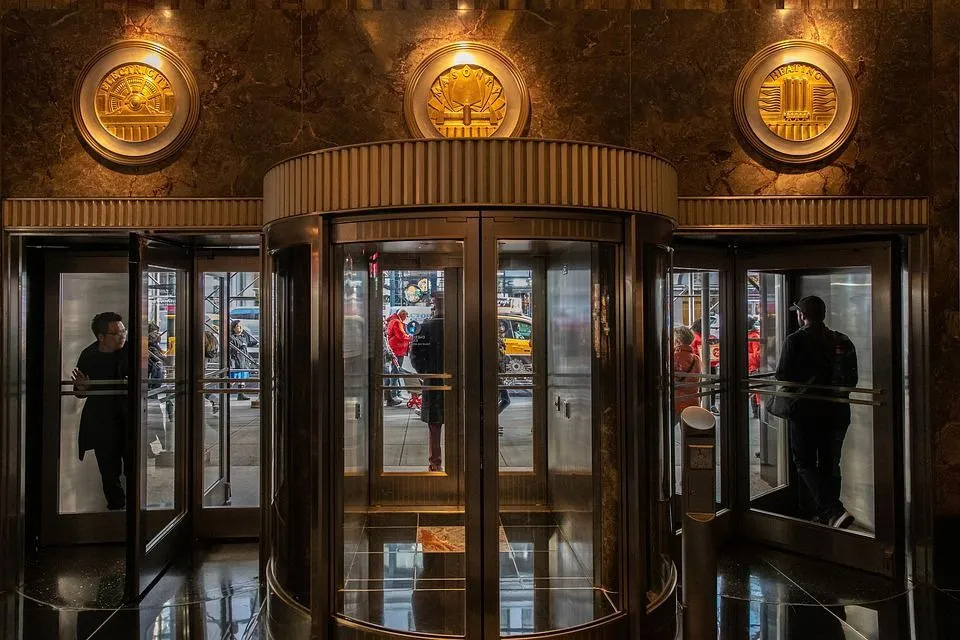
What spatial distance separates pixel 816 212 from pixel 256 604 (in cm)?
393

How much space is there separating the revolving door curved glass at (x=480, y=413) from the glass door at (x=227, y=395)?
4.72ft

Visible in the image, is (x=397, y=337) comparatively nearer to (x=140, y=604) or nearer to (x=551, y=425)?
(x=551, y=425)

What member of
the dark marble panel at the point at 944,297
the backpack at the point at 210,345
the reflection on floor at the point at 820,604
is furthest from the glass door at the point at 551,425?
the backpack at the point at 210,345

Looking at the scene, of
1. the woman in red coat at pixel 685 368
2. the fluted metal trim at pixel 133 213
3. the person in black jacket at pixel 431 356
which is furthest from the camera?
the woman in red coat at pixel 685 368

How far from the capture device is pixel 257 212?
380 centimetres

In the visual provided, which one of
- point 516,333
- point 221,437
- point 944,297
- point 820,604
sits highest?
point 944,297

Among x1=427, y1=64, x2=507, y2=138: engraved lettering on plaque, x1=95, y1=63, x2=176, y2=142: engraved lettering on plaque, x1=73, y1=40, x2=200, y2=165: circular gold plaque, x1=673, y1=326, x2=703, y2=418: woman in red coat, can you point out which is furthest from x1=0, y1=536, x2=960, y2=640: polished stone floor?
x1=95, y1=63, x2=176, y2=142: engraved lettering on plaque

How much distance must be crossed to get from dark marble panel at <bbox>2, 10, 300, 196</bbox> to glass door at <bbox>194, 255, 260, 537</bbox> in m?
0.76

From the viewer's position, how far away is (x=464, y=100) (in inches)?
150

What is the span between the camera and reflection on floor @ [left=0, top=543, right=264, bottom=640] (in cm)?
336

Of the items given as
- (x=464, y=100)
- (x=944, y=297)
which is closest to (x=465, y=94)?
(x=464, y=100)

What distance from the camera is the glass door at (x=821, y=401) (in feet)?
13.3

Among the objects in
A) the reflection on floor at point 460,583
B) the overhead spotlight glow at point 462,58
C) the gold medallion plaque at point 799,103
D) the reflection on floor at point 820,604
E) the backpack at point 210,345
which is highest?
the overhead spotlight glow at point 462,58

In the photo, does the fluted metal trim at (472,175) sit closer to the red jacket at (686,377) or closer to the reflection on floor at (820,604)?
the red jacket at (686,377)
